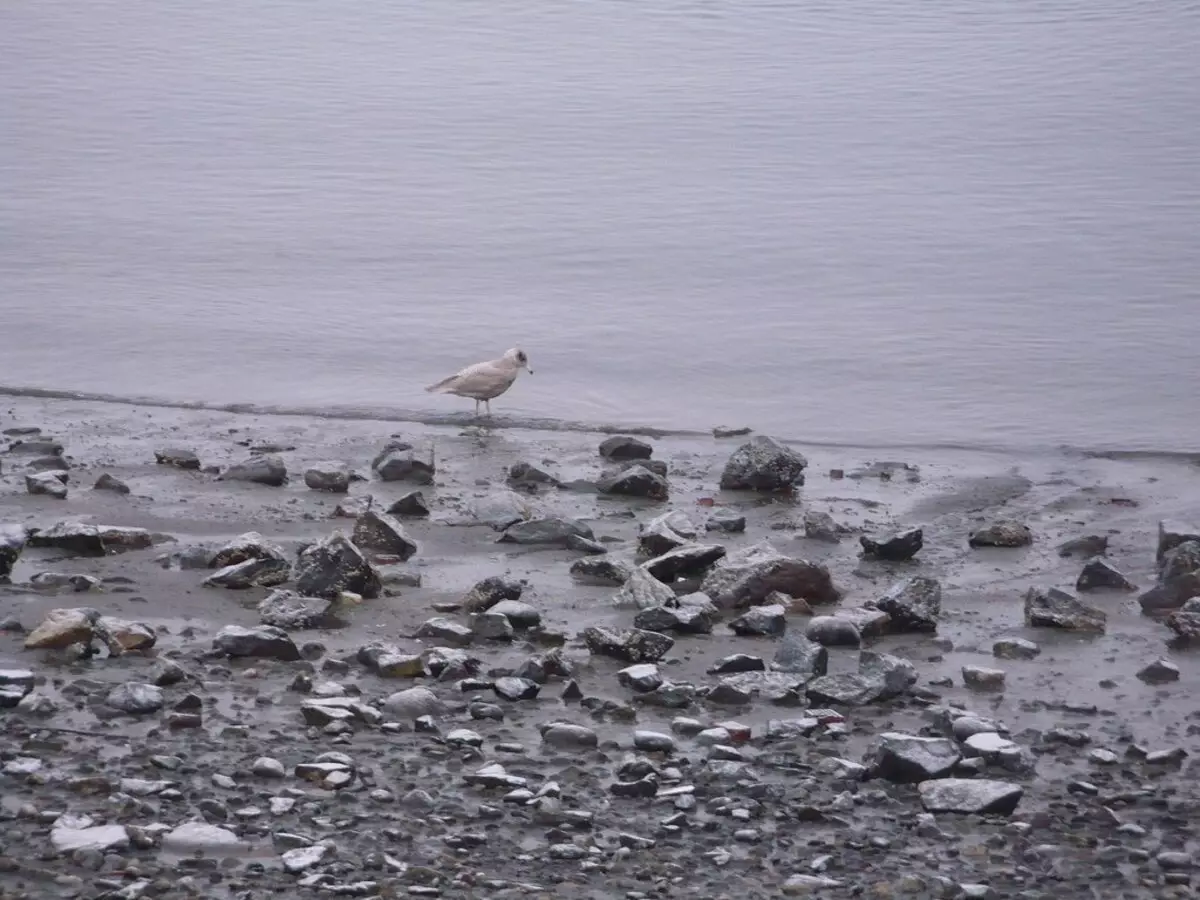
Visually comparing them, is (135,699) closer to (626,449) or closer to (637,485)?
(637,485)

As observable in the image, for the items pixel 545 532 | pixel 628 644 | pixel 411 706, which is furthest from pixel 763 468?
pixel 411 706

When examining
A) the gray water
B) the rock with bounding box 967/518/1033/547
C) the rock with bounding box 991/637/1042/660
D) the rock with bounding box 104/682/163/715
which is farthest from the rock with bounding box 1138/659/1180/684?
the gray water

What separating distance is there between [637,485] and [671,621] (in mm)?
2032

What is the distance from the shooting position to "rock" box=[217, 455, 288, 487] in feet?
28.3

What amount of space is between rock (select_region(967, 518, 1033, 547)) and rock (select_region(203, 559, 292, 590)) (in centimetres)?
305

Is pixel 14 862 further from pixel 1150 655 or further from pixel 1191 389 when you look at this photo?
pixel 1191 389

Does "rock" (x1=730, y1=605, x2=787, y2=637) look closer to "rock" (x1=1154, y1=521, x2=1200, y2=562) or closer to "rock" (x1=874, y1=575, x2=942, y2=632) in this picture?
"rock" (x1=874, y1=575, x2=942, y2=632)

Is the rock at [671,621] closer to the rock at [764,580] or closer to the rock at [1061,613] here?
the rock at [764,580]

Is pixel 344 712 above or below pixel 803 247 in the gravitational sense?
below

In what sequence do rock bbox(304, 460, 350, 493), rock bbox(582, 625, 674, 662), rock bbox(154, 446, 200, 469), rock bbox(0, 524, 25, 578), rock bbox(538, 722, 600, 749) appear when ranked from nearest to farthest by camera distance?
rock bbox(538, 722, 600, 749) → rock bbox(582, 625, 674, 662) → rock bbox(0, 524, 25, 578) → rock bbox(304, 460, 350, 493) → rock bbox(154, 446, 200, 469)

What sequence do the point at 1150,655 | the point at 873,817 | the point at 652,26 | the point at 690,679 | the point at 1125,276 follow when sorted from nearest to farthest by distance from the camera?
the point at 873,817 < the point at 690,679 < the point at 1150,655 < the point at 1125,276 < the point at 652,26

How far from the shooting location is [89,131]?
20734 millimetres

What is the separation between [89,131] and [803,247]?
9446 millimetres

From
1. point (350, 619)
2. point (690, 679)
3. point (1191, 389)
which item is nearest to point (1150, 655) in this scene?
point (690, 679)
